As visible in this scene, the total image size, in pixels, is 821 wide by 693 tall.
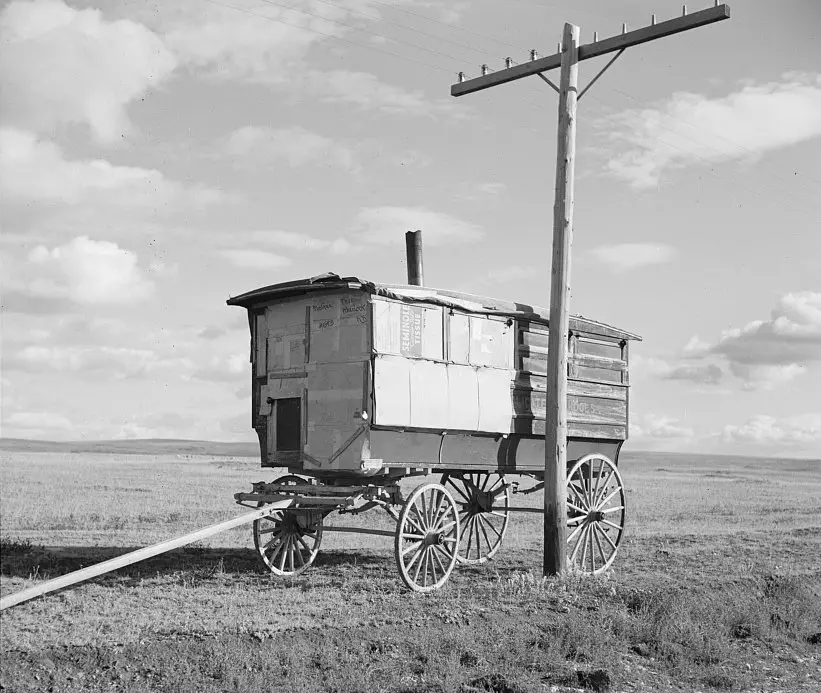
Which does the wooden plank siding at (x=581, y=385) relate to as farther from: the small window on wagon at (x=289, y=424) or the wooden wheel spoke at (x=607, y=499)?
the small window on wagon at (x=289, y=424)

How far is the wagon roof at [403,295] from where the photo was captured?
12228mm

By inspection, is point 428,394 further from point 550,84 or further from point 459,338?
point 550,84

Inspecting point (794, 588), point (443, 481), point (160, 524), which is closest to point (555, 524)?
point (443, 481)

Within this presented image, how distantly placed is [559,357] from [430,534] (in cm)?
337

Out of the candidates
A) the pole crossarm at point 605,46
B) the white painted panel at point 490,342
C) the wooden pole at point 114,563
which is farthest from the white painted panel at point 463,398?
the pole crossarm at point 605,46

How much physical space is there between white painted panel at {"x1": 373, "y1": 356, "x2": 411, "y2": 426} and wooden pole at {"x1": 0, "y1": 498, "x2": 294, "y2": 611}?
184 centimetres

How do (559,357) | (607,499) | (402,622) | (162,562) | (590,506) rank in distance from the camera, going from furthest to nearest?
(607,499) < (590,506) < (162,562) < (559,357) < (402,622)

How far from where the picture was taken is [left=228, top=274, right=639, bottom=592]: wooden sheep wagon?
482 inches

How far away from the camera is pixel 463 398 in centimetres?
1331

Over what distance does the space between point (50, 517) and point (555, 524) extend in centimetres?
1256

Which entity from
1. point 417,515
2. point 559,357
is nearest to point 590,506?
point 559,357

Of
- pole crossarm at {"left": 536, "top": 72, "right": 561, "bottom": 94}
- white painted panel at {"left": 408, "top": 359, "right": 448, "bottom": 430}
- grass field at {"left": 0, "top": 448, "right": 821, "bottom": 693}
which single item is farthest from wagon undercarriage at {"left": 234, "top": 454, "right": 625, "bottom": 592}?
pole crossarm at {"left": 536, "top": 72, "right": 561, "bottom": 94}

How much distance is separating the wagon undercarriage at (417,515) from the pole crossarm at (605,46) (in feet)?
21.3

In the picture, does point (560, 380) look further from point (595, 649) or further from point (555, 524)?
point (595, 649)
